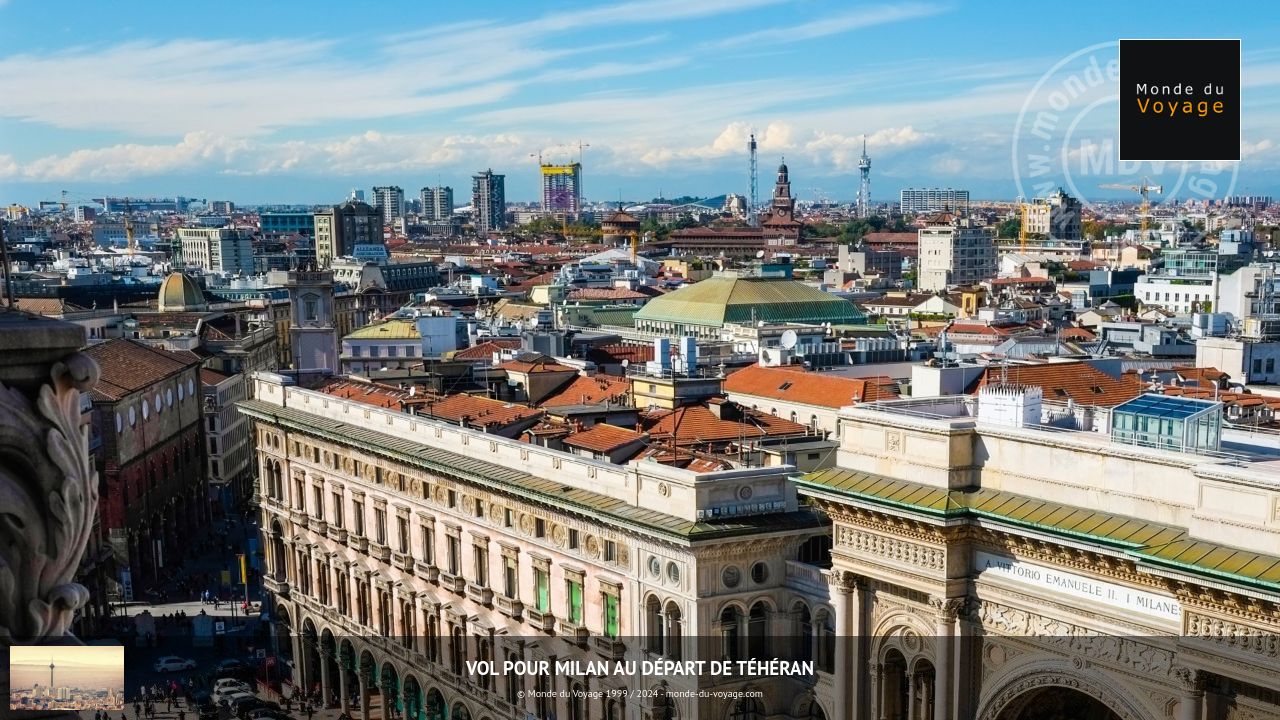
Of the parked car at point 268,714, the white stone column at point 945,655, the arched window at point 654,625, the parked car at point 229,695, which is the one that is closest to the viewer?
the white stone column at point 945,655

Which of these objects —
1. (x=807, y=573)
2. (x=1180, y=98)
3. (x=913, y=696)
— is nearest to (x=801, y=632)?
(x=807, y=573)

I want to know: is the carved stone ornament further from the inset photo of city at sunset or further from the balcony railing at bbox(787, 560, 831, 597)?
the balcony railing at bbox(787, 560, 831, 597)

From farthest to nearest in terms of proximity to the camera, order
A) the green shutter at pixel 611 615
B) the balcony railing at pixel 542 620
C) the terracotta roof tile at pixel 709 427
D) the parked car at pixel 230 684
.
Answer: the parked car at pixel 230 684
the terracotta roof tile at pixel 709 427
the balcony railing at pixel 542 620
the green shutter at pixel 611 615

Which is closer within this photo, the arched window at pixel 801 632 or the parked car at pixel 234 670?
the arched window at pixel 801 632

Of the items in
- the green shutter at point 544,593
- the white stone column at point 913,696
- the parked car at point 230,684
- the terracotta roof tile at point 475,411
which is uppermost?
the terracotta roof tile at point 475,411

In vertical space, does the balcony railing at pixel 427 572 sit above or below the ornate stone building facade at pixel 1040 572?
below

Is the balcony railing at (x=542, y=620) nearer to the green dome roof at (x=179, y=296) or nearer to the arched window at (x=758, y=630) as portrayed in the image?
the arched window at (x=758, y=630)

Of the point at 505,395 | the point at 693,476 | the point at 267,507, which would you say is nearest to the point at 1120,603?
the point at 693,476

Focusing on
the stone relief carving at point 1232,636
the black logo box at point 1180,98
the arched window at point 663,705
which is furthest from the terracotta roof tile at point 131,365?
the stone relief carving at point 1232,636
